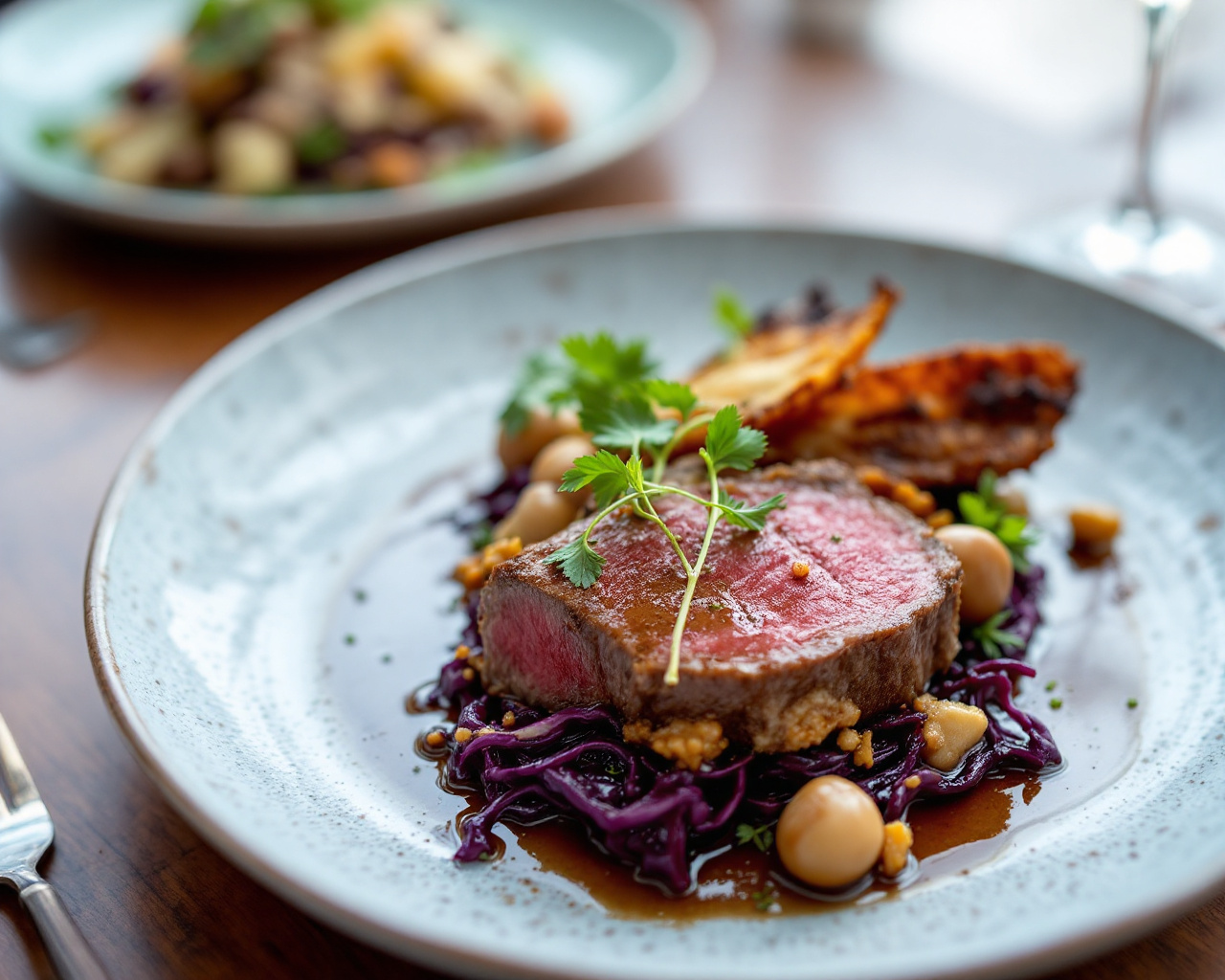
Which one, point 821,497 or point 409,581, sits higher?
point 821,497

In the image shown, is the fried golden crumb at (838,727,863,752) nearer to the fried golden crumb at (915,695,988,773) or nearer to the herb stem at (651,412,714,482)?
the fried golden crumb at (915,695,988,773)

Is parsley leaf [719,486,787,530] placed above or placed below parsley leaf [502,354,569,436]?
above

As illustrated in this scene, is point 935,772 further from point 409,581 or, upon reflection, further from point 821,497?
point 409,581

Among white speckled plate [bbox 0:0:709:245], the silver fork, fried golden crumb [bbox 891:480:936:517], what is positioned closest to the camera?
the silver fork

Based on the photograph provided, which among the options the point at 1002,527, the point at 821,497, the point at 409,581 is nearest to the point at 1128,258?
the point at 1002,527

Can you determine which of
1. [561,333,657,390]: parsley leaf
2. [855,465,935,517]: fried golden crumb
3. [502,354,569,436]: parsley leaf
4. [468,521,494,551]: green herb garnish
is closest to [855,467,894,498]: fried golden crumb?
[855,465,935,517]: fried golden crumb

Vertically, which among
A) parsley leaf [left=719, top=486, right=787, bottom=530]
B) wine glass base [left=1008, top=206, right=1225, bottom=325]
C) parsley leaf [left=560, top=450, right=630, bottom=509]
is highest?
parsley leaf [left=560, top=450, right=630, bottom=509]
